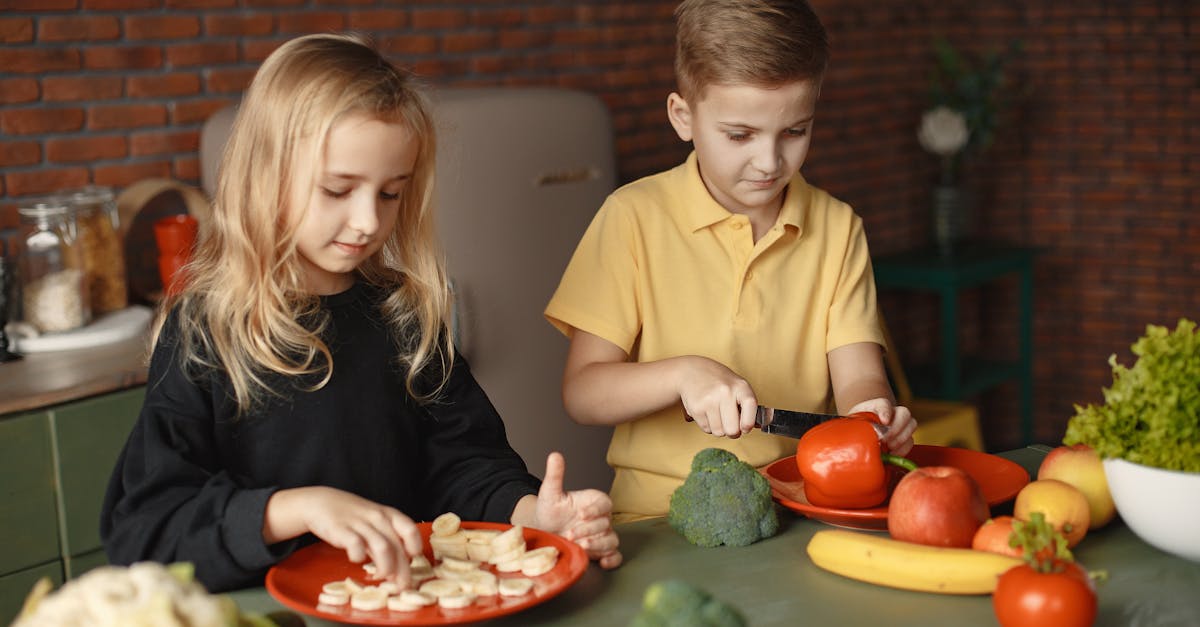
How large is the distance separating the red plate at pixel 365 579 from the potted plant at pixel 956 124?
365 centimetres

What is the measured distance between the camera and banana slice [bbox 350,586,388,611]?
121 cm

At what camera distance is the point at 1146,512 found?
1.33 m

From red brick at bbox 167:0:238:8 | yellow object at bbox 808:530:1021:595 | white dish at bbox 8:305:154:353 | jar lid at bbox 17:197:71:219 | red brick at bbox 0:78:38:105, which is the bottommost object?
white dish at bbox 8:305:154:353

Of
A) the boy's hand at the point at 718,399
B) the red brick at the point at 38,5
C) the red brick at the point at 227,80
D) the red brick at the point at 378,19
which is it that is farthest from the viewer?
the red brick at the point at 378,19

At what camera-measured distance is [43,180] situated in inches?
109

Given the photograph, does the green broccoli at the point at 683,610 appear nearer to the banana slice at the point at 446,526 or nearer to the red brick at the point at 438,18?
the banana slice at the point at 446,526

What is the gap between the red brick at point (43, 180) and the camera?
2723 mm

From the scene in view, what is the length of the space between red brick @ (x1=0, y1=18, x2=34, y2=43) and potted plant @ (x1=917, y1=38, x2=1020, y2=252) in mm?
3142

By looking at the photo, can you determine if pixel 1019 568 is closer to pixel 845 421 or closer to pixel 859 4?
pixel 845 421

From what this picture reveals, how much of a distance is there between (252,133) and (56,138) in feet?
4.71

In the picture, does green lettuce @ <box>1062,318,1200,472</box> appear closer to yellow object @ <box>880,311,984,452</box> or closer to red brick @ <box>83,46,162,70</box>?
red brick @ <box>83,46,162,70</box>

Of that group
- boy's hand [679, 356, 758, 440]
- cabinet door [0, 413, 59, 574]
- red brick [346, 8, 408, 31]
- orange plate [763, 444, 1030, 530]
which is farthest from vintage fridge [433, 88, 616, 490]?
orange plate [763, 444, 1030, 530]

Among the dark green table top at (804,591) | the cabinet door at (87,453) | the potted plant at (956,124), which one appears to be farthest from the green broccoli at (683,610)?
the potted plant at (956,124)

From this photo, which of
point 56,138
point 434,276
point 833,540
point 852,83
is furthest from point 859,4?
point 833,540
